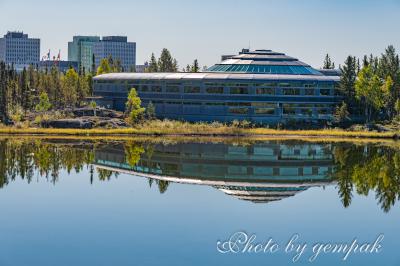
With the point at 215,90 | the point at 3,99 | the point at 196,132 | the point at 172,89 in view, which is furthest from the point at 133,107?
the point at 3,99

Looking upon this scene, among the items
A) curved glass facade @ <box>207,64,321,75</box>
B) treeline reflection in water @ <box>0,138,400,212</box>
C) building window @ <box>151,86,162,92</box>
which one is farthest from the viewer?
building window @ <box>151,86,162,92</box>

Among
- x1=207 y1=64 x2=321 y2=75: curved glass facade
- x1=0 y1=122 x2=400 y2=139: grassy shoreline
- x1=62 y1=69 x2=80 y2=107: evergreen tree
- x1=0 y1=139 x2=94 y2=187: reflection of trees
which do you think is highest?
x1=207 y1=64 x2=321 y2=75: curved glass facade

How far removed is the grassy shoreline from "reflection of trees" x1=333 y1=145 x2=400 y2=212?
14026 millimetres

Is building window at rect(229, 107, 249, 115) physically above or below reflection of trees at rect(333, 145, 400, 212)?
above

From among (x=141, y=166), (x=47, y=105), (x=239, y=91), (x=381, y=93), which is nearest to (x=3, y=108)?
(x=47, y=105)

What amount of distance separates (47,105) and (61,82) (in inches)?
467

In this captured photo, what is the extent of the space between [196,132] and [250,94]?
46.5 ft

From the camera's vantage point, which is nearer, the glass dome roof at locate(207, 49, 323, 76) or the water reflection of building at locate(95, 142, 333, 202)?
the water reflection of building at locate(95, 142, 333, 202)

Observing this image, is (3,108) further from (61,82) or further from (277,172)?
(277,172)

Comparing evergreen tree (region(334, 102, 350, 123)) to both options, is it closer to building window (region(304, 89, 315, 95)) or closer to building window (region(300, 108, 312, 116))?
building window (region(300, 108, 312, 116))

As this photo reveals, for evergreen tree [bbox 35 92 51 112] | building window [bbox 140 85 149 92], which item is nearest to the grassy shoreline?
building window [bbox 140 85 149 92]

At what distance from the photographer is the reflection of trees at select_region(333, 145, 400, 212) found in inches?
2000

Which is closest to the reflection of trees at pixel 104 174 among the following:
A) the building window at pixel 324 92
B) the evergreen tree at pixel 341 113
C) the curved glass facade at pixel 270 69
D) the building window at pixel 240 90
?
the building window at pixel 240 90

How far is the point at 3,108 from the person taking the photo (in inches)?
4092
